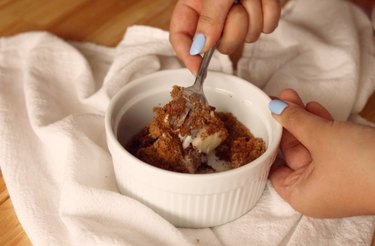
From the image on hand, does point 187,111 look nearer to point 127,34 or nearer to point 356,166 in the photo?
point 356,166

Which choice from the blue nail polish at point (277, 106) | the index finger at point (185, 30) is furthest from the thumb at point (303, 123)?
the index finger at point (185, 30)

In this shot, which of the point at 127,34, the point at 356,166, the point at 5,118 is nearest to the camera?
the point at 356,166

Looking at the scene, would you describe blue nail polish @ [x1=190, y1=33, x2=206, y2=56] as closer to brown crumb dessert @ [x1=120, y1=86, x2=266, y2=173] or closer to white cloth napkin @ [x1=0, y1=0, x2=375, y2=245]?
brown crumb dessert @ [x1=120, y1=86, x2=266, y2=173]

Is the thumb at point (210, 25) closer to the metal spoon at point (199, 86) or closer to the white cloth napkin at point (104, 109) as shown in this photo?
the metal spoon at point (199, 86)

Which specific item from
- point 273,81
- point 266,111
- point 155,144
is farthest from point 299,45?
point 155,144

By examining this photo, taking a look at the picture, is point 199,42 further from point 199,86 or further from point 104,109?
point 104,109
